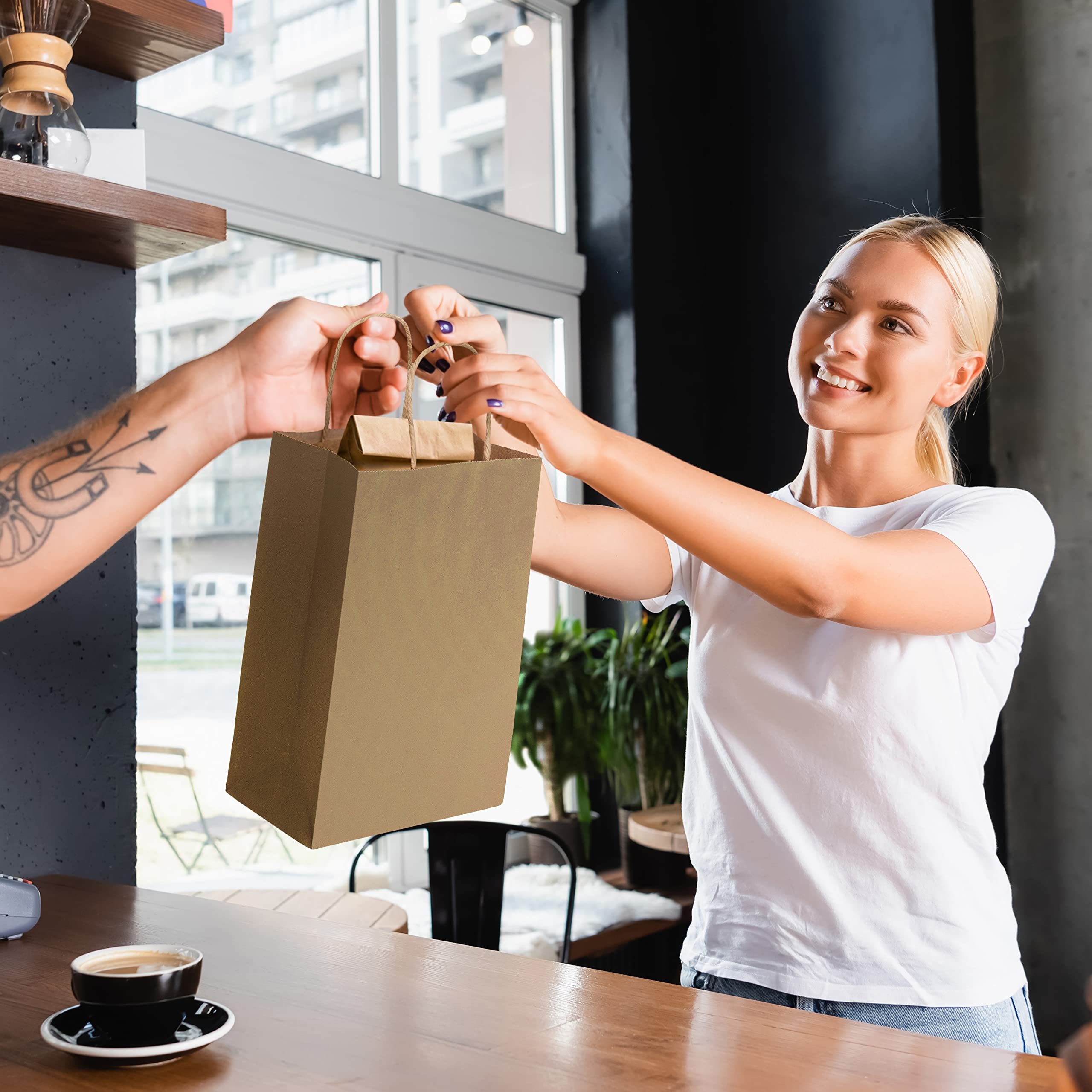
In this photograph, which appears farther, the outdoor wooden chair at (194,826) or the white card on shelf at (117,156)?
the outdoor wooden chair at (194,826)

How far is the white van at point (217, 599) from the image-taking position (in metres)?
2.68

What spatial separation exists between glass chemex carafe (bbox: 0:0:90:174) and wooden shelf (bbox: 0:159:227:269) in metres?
0.04

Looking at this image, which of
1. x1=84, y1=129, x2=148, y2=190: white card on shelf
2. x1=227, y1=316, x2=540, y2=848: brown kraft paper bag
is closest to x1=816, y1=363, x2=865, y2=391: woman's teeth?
x1=227, y1=316, x2=540, y2=848: brown kraft paper bag

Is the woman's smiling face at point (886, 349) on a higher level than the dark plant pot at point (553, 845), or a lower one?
higher

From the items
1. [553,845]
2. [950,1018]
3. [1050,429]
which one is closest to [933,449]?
[950,1018]

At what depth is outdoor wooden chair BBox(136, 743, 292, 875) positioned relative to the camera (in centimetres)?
257

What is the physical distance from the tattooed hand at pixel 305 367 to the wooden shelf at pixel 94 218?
34 centimetres

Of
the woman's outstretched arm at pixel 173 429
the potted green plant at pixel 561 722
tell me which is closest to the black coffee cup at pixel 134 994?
the woman's outstretched arm at pixel 173 429

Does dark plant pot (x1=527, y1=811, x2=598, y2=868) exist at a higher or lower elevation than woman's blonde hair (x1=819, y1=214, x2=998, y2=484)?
lower

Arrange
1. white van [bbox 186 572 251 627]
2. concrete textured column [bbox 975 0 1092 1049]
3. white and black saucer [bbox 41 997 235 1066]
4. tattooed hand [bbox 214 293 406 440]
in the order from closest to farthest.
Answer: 1. white and black saucer [bbox 41 997 235 1066]
2. tattooed hand [bbox 214 293 406 440]
3. white van [bbox 186 572 251 627]
4. concrete textured column [bbox 975 0 1092 1049]

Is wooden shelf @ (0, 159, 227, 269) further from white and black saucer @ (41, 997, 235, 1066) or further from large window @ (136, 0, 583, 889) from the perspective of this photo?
large window @ (136, 0, 583, 889)

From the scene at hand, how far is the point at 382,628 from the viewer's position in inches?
30.7

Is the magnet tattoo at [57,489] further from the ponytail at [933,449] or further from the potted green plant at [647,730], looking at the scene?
the potted green plant at [647,730]

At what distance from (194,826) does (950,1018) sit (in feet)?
6.45
